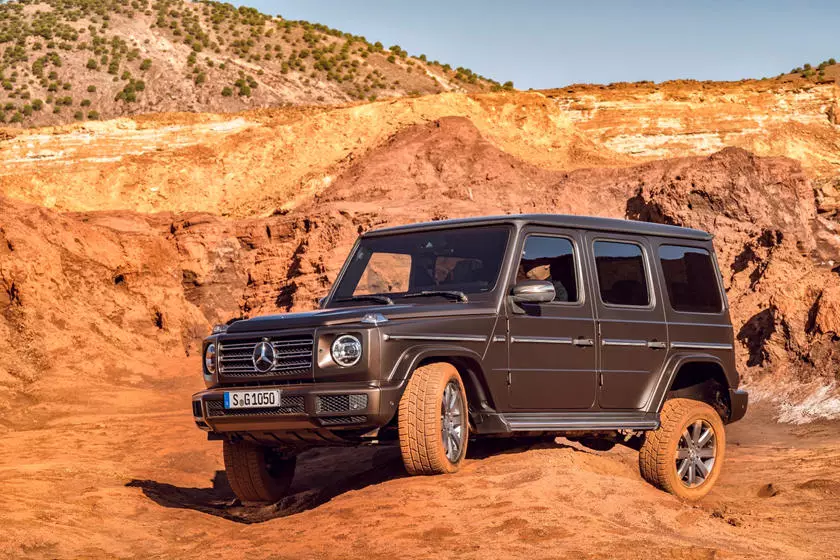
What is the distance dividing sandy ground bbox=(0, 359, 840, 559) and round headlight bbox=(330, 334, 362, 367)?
961 mm

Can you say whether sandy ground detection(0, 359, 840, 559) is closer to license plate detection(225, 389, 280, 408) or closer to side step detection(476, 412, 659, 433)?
side step detection(476, 412, 659, 433)

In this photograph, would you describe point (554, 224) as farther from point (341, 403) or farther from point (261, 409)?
point (261, 409)

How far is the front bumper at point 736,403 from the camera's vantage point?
9961mm

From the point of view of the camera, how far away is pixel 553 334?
337 inches

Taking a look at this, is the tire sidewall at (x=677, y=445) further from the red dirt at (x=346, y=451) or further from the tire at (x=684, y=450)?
the red dirt at (x=346, y=451)

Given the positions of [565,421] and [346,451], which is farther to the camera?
[346,451]

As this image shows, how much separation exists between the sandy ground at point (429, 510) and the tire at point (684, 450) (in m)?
0.24

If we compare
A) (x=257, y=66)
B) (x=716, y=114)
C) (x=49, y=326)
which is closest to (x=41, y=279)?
(x=49, y=326)

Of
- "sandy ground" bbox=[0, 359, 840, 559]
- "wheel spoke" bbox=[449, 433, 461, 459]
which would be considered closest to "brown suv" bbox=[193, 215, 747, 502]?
"wheel spoke" bbox=[449, 433, 461, 459]

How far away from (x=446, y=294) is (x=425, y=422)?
4.07 ft

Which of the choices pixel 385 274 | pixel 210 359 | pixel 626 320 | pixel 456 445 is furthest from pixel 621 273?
Answer: pixel 210 359

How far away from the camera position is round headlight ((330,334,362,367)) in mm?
7594

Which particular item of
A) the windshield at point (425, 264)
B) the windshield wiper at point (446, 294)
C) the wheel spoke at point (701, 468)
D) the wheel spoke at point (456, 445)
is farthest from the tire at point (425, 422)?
the wheel spoke at point (701, 468)

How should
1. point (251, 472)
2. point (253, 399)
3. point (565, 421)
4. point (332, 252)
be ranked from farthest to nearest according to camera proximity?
point (332, 252) < point (251, 472) < point (565, 421) < point (253, 399)
